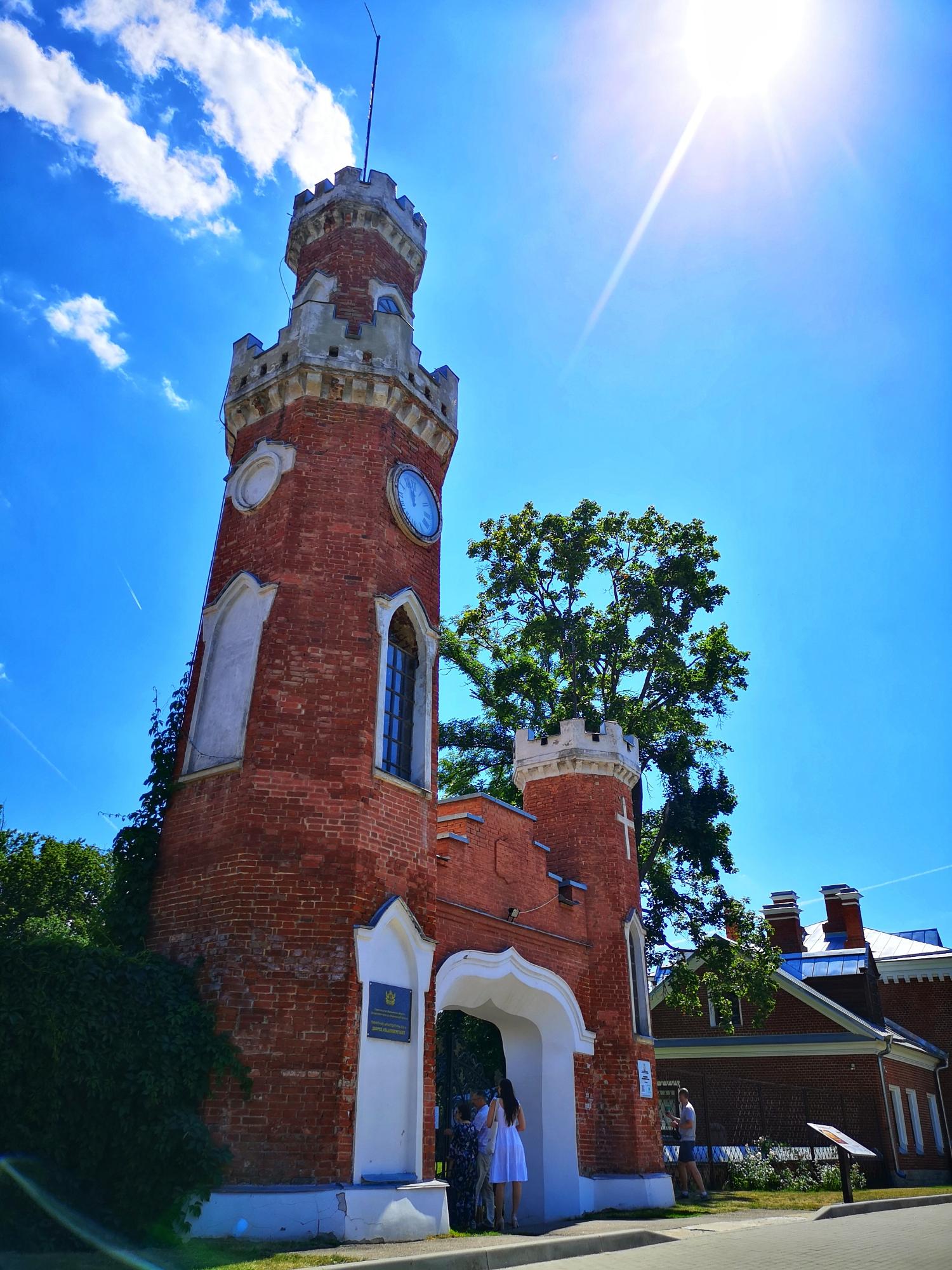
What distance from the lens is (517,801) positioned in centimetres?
2445

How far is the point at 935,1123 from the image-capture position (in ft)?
97.3

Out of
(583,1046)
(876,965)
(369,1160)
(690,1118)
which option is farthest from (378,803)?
(876,965)

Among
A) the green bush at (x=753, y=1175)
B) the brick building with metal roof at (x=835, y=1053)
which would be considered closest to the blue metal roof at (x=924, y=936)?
the brick building with metal roof at (x=835, y=1053)

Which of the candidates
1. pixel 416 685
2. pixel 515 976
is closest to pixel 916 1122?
pixel 515 976

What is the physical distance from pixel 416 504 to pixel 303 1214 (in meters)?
8.15

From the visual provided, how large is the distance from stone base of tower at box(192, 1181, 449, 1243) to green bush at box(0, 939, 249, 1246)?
0.71 ft

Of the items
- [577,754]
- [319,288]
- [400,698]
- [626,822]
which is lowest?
[400,698]

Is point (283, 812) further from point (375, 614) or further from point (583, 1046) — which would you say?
point (583, 1046)

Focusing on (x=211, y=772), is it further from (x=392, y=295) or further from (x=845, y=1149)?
(x=845, y=1149)

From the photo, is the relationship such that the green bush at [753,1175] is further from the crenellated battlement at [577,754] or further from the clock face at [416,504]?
the clock face at [416,504]

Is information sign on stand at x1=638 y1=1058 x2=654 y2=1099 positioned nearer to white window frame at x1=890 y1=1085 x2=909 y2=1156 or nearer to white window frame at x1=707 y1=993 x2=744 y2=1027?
white window frame at x1=707 y1=993 x2=744 y2=1027

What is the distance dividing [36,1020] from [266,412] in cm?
809

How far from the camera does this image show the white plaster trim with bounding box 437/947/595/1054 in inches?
478

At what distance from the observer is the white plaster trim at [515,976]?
478 inches
